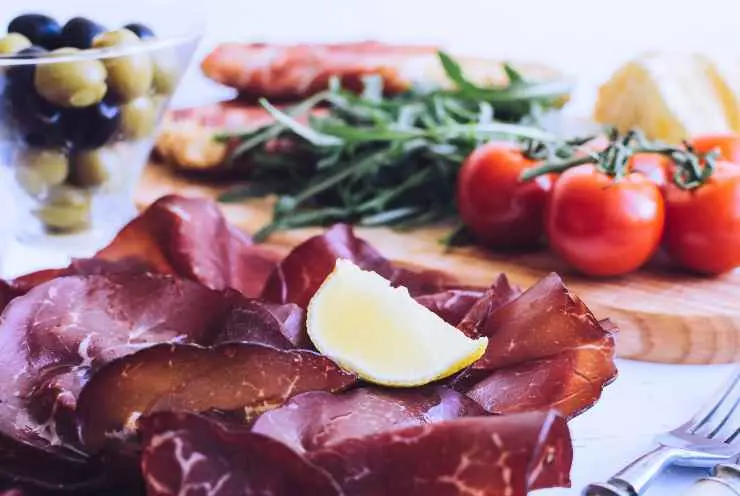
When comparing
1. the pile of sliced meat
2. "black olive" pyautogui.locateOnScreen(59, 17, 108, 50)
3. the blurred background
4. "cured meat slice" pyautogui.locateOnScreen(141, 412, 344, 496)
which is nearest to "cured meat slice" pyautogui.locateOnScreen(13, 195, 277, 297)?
the pile of sliced meat

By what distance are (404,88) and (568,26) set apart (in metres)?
1.08

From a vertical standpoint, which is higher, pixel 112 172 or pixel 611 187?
pixel 611 187

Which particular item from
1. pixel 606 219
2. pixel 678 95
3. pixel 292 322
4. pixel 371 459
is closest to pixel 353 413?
pixel 371 459

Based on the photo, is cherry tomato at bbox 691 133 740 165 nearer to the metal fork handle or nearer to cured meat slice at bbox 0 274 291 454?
the metal fork handle

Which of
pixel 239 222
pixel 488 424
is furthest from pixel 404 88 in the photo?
pixel 488 424

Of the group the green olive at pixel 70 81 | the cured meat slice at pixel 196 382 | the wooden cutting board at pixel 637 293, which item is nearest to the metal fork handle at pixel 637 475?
the cured meat slice at pixel 196 382

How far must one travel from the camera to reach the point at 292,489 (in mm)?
663

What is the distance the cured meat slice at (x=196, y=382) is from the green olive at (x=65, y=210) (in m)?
0.80

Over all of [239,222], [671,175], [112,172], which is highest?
[671,175]

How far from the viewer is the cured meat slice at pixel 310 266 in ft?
3.59

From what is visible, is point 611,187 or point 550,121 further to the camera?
point 550,121

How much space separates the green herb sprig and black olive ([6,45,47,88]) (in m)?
0.44

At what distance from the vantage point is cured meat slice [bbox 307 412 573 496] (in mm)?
661

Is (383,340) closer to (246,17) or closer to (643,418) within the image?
(643,418)
